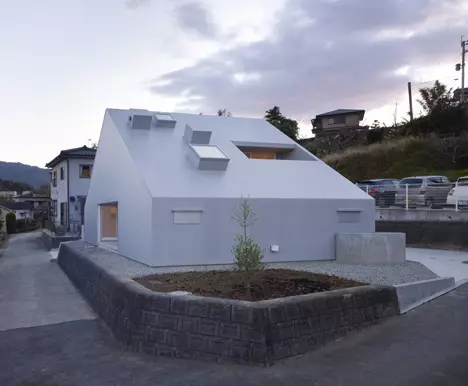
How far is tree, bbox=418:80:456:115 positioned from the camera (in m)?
34.2

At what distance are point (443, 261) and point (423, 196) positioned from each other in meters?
6.73

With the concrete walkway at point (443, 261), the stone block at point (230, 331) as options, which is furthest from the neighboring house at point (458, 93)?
the stone block at point (230, 331)

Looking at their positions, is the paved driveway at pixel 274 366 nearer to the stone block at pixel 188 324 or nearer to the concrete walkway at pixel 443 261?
the stone block at pixel 188 324

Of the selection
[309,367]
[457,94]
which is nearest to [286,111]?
[457,94]

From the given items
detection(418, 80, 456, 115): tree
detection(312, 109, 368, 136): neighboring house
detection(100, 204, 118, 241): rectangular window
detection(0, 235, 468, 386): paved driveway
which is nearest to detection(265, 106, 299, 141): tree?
detection(312, 109, 368, 136): neighboring house

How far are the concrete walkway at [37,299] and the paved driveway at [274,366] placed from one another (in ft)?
0.92

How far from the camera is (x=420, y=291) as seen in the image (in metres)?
7.68

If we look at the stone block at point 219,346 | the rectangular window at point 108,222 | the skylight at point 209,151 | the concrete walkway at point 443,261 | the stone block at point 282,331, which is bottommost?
the stone block at point 219,346

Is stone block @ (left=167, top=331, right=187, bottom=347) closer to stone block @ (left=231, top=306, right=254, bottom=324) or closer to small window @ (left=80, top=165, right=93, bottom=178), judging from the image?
stone block @ (left=231, top=306, right=254, bottom=324)

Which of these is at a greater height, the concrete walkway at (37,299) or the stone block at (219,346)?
the stone block at (219,346)

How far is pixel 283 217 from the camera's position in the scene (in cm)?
1080

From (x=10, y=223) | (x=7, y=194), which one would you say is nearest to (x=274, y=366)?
(x=10, y=223)

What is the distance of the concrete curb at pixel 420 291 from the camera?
7138 mm

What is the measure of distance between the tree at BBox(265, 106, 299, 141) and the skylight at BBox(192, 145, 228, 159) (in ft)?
67.2
